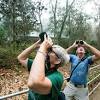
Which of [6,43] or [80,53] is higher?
[80,53]

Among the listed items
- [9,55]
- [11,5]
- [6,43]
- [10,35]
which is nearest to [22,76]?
[9,55]

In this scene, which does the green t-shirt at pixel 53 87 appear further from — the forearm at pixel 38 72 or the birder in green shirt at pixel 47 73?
the forearm at pixel 38 72

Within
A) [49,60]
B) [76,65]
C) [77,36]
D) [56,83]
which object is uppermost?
[49,60]

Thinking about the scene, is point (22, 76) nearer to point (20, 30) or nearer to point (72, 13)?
point (20, 30)

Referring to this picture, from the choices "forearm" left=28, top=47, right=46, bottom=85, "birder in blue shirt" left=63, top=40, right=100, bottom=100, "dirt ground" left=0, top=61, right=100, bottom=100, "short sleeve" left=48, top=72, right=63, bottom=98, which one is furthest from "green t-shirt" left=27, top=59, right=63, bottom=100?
"dirt ground" left=0, top=61, right=100, bottom=100

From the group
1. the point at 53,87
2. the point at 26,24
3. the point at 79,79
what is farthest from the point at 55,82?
the point at 26,24

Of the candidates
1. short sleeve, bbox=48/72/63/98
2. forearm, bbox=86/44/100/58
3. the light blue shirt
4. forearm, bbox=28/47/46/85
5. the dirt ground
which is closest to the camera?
forearm, bbox=28/47/46/85

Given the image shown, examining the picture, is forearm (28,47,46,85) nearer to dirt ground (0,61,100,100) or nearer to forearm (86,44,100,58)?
forearm (86,44,100,58)

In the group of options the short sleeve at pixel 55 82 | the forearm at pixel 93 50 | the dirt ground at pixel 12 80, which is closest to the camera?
the short sleeve at pixel 55 82

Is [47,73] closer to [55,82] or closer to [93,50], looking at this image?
[55,82]

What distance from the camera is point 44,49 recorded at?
2.81m

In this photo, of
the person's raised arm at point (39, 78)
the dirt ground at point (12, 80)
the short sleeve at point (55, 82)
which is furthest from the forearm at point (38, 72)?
the dirt ground at point (12, 80)

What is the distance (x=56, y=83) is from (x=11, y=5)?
18.4 meters

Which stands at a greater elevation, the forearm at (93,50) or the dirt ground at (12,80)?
the forearm at (93,50)
